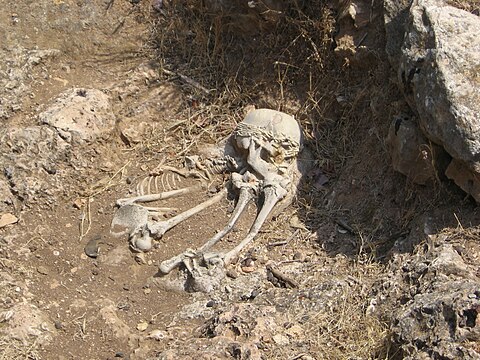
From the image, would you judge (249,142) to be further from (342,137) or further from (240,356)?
(240,356)

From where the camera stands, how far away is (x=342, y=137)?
6281mm

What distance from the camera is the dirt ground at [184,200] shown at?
16.0 ft

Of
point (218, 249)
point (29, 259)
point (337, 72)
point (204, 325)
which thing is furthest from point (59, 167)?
point (337, 72)

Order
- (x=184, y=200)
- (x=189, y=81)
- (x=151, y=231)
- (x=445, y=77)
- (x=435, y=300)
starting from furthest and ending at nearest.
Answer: (x=189, y=81) → (x=184, y=200) → (x=151, y=231) → (x=445, y=77) → (x=435, y=300)

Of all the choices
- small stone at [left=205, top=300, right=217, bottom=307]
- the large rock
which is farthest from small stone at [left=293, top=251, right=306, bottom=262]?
the large rock

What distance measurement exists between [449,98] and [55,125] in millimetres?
3100

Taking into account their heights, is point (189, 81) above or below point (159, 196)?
above

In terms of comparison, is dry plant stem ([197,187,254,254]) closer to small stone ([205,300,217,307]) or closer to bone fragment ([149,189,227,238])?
bone fragment ([149,189,227,238])

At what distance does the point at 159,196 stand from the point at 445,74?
245 cm

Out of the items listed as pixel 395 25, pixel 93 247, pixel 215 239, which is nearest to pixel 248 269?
pixel 215 239

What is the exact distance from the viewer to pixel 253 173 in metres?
6.15

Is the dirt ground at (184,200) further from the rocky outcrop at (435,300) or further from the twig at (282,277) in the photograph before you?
the rocky outcrop at (435,300)

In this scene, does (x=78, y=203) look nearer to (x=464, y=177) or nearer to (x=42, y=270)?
(x=42, y=270)

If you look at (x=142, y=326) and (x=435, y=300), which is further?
(x=142, y=326)
